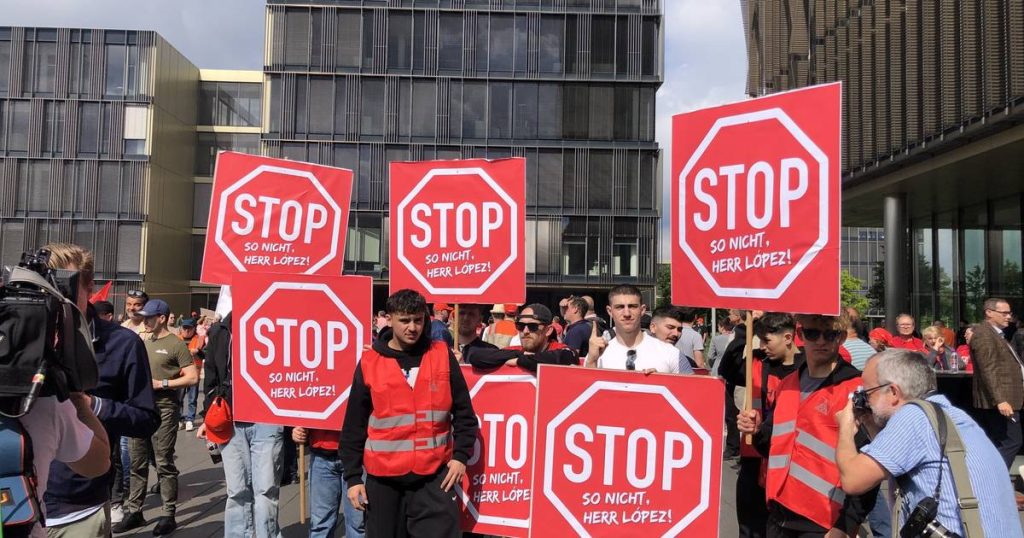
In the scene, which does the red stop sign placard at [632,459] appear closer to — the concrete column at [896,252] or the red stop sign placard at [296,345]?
the red stop sign placard at [296,345]

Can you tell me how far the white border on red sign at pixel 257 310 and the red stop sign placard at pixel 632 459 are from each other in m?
1.64

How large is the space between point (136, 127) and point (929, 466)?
48.6 meters

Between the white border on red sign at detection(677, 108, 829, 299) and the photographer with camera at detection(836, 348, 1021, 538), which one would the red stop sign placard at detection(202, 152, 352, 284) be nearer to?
the white border on red sign at detection(677, 108, 829, 299)

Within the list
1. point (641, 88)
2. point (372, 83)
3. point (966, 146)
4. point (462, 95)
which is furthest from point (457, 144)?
point (966, 146)

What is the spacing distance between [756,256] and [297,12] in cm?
4069

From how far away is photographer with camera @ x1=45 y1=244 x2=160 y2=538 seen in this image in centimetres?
333

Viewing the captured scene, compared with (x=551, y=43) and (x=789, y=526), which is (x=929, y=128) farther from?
(x=551, y=43)

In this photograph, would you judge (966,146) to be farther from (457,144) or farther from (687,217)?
(457,144)

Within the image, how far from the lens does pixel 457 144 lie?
40219mm

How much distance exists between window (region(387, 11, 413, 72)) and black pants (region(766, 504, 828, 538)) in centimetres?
3897

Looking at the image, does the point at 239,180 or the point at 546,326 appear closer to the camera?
the point at 546,326

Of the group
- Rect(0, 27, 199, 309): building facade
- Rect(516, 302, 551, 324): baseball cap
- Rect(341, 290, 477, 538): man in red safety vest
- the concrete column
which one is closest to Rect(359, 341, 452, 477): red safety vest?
Rect(341, 290, 477, 538): man in red safety vest

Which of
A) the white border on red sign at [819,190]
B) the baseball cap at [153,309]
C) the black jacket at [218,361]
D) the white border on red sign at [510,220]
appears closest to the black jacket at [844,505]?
the white border on red sign at [819,190]

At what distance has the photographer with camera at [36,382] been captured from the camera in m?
2.17
